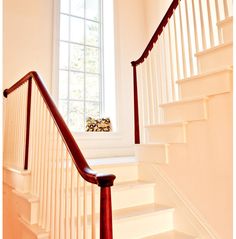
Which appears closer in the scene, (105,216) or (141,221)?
(105,216)

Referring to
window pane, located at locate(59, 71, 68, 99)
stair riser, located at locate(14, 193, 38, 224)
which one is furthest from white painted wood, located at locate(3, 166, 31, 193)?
window pane, located at locate(59, 71, 68, 99)

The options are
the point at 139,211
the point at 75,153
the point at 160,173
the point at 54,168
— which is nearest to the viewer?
the point at 75,153

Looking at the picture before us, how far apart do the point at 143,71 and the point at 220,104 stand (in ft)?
4.14

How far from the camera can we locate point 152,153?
276 cm

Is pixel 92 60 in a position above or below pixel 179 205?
above

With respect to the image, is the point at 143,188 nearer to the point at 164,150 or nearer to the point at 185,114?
the point at 164,150

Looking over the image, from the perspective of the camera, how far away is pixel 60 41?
427 cm

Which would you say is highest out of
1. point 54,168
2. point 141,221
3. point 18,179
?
point 54,168

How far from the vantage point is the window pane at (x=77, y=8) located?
4506mm

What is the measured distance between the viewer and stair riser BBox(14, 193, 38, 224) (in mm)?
2180

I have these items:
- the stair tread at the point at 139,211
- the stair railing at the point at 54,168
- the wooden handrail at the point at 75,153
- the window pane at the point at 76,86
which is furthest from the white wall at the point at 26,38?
the stair tread at the point at 139,211

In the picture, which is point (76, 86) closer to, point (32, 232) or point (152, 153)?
point (152, 153)

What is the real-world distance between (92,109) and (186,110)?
7.68ft

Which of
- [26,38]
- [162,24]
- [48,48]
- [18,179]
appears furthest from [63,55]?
[18,179]
